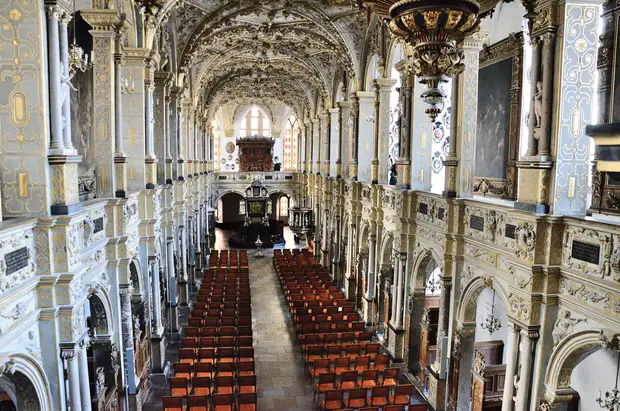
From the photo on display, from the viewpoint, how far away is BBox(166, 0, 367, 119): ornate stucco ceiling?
685 inches

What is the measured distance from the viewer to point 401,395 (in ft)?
36.2

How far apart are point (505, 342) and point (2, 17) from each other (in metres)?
13.3

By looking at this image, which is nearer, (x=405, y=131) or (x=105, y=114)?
(x=105, y=114)

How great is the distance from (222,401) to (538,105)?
874 centimetres

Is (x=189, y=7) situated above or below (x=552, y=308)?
above

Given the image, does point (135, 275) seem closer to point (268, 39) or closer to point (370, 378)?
point (370, 378)

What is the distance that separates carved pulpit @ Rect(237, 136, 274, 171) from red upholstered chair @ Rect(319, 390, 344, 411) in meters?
33.4

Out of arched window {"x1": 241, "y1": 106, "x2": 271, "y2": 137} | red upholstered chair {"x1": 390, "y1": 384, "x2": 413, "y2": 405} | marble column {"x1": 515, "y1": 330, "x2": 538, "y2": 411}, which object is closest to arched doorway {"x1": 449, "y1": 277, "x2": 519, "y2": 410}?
marble column {"x1": 515, "y1": 330, "x2": 538, "y2": 411}

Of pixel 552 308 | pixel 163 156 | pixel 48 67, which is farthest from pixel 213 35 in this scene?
pixel 552 308

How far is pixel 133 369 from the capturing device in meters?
11.0

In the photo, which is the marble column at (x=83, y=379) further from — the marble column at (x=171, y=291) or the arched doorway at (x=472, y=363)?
the marble column at (x=171, y=291)

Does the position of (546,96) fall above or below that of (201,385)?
above

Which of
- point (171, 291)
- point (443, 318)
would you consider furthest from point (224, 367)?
point (443, 318)

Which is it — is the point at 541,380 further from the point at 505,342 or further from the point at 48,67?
the point at 48,67
